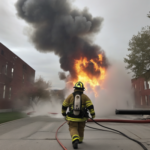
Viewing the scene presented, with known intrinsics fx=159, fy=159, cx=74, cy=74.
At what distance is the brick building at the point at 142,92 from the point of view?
27263 millimetres

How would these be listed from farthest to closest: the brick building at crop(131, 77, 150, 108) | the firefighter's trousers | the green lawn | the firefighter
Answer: the brick building at crop(131, 77, 150, 108), the green lawn, the firefighter, the firefighter's trousers

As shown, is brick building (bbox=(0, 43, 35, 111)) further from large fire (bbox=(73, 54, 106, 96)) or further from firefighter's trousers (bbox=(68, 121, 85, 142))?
firefighter's trousers (bbox=(68, 121, 85, 142))

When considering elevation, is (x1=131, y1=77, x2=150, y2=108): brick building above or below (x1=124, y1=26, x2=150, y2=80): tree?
below

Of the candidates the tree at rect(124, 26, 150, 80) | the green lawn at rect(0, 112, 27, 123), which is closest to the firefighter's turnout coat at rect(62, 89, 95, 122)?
the green lawn at rect(0, 112, 27, 123)

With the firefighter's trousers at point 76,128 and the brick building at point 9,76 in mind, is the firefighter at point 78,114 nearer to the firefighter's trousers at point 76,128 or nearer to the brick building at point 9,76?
the firefighter's trousers at point 76,128

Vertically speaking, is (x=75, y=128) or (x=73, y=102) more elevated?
(x=73, y=102)

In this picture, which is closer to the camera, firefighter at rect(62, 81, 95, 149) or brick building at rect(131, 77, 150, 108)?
firefighter at rect(62, 81, 95, 149)

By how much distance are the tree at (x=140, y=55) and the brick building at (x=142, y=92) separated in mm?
8137

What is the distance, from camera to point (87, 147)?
414cm

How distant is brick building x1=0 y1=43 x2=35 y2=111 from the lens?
21.5 meters

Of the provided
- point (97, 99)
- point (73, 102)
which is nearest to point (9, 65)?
point (97, 99)

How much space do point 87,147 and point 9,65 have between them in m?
22.1

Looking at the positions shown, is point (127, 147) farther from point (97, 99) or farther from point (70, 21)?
point (70, 21)

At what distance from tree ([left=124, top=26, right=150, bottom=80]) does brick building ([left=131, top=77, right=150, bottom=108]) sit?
26.7 ft
